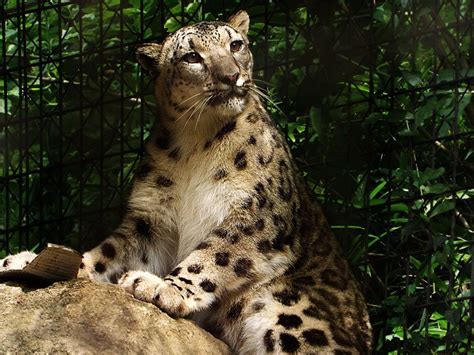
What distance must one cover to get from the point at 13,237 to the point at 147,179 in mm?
1995

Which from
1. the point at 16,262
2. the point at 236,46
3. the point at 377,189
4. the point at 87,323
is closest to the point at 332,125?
the point at 377,189

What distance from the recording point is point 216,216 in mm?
5820

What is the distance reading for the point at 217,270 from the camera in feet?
18.4

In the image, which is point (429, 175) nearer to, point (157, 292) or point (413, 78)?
point (413, 78)

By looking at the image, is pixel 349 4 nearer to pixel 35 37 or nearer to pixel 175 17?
pixel 175 17

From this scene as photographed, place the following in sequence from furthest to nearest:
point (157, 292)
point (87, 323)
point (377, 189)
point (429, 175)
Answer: point (377, 189)
point (429, 175)
point (157, 292)
point (87, 323)

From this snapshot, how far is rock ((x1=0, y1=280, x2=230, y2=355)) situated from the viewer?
4918 mm

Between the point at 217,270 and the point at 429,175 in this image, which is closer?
the point at 217,270

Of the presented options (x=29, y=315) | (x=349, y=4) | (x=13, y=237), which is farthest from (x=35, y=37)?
(x=29, y=315)

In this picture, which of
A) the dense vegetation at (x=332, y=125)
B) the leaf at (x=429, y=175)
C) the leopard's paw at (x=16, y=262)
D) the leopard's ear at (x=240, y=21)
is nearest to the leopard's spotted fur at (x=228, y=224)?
the leopard's ear at (x=240, y=21)

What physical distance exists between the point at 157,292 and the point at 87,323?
0.43 metres

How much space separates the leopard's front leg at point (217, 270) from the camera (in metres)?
5.40

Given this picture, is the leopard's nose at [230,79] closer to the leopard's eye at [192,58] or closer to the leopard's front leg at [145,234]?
the leopard's eye at [192,58]

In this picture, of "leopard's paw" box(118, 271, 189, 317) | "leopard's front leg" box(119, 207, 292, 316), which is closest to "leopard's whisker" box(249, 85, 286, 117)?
"leopard's front leg" box(119, 207, 292, 316)
